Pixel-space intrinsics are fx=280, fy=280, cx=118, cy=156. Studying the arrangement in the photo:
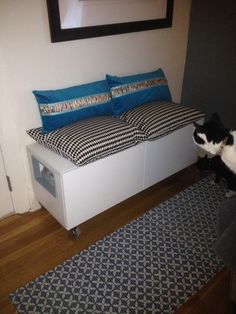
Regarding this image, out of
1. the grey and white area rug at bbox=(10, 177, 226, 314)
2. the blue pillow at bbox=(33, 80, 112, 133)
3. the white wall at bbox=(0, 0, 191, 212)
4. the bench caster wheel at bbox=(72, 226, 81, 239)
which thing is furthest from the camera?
the bench caster wheel at bbox=(72, 226, 81, 239)

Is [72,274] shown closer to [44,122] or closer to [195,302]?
[195,302]

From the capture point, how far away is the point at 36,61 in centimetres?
167

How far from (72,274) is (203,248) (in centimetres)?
80

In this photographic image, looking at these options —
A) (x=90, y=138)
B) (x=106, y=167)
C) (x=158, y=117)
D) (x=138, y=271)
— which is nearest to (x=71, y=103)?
(x=90, y=138)

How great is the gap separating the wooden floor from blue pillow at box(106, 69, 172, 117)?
0.70m

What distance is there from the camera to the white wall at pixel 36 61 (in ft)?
5.08

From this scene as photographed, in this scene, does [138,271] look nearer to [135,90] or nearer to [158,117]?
[158,117]

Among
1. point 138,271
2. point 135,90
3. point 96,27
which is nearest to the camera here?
point 138,271

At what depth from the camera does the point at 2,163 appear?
179 centimetres

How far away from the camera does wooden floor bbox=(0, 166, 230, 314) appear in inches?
56.4

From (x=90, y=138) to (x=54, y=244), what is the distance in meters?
0.72

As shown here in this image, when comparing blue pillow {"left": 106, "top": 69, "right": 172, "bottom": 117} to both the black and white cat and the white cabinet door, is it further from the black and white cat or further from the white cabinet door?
the white cabinet door

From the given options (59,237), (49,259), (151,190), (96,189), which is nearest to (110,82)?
(96,189)

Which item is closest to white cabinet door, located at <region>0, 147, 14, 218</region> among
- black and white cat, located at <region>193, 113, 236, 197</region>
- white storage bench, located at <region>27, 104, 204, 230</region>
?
white storage bench, located at <region>27, 104, 204, 230</region>
